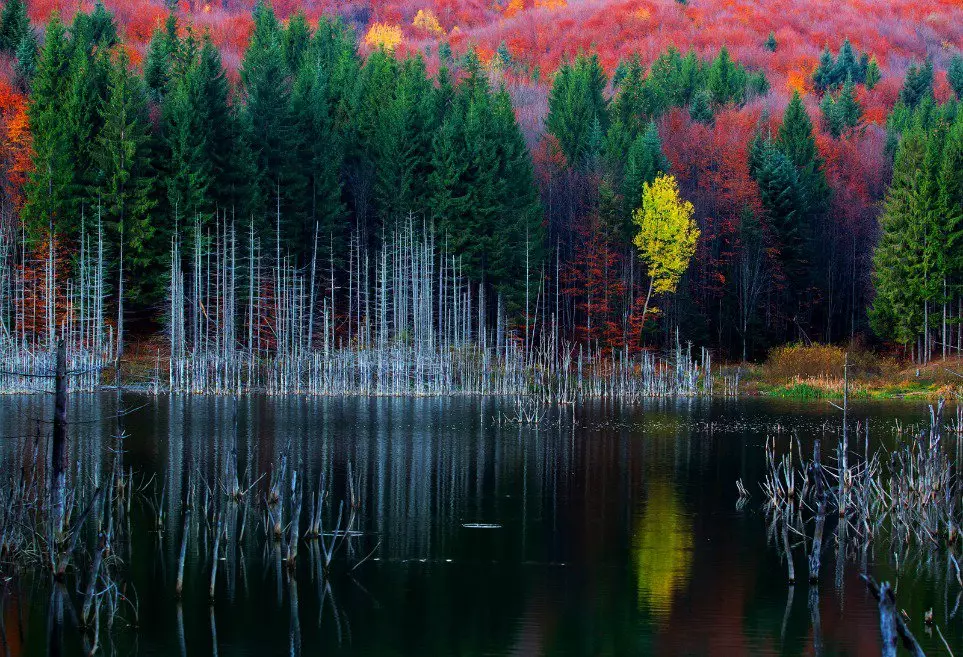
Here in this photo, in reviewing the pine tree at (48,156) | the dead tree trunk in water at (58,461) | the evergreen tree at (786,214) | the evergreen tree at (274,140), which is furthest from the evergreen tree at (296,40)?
the dead tree trunk in water at (58,461)

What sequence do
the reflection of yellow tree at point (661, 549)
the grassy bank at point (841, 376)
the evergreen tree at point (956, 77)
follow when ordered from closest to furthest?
the reflection of yellow tree at point (661, 549) → the grassy bank at point (841, 376) → the evergreen tree at point (956, 77)

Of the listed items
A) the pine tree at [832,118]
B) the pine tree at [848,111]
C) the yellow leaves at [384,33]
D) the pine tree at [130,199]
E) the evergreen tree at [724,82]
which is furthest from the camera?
the yellow leaves at [384,33]

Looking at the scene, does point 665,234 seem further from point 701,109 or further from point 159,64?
point 159,64

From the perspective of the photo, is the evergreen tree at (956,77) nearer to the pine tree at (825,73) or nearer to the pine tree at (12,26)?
the pine tree at (825,73)

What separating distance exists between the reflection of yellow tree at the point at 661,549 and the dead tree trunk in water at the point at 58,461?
706 centimetres

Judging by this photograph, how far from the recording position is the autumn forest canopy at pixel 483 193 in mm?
46750

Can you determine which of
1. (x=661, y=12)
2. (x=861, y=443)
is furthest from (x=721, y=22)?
(x=861, y=443)

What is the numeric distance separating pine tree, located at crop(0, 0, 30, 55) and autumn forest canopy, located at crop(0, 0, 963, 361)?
0.36 feet

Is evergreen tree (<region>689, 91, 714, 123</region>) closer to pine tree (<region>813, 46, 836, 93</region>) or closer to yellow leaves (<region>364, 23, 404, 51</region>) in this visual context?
A: pine tree (<region>813, 46, 836, 93</region>)

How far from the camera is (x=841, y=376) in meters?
45.8

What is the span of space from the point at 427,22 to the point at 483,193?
3183 inches

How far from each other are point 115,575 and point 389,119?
4414 centimetres

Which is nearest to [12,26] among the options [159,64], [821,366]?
[159,64]

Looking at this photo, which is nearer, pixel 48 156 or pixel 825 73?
pixel 48 156
